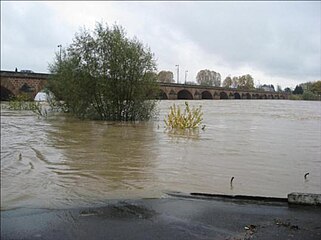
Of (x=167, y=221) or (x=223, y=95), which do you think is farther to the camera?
(x=223, y=95)

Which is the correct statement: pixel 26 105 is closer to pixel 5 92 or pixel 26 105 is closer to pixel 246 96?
pixel 5 92

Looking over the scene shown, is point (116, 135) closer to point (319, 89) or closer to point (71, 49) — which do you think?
point (71, 49)

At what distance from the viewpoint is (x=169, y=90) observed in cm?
7081

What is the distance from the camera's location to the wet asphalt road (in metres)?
5.13

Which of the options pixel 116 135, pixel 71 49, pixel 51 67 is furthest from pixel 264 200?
pixel 51 67

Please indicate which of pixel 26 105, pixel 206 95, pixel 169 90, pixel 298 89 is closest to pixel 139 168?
pixel 26 105

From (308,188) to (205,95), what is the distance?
3531 inches

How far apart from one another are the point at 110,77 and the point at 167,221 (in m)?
19.8

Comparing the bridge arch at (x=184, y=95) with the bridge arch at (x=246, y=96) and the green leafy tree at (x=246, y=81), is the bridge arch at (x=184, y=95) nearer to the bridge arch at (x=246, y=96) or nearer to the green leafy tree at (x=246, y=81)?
the bridge arch at (x=246, y=96)

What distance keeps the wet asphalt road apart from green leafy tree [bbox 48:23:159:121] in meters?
18.2

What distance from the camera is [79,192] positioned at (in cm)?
760

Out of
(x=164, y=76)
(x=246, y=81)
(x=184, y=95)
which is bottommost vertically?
→ (x=184, y=95)

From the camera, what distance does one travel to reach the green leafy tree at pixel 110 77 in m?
24.1

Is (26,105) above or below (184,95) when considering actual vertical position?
below
